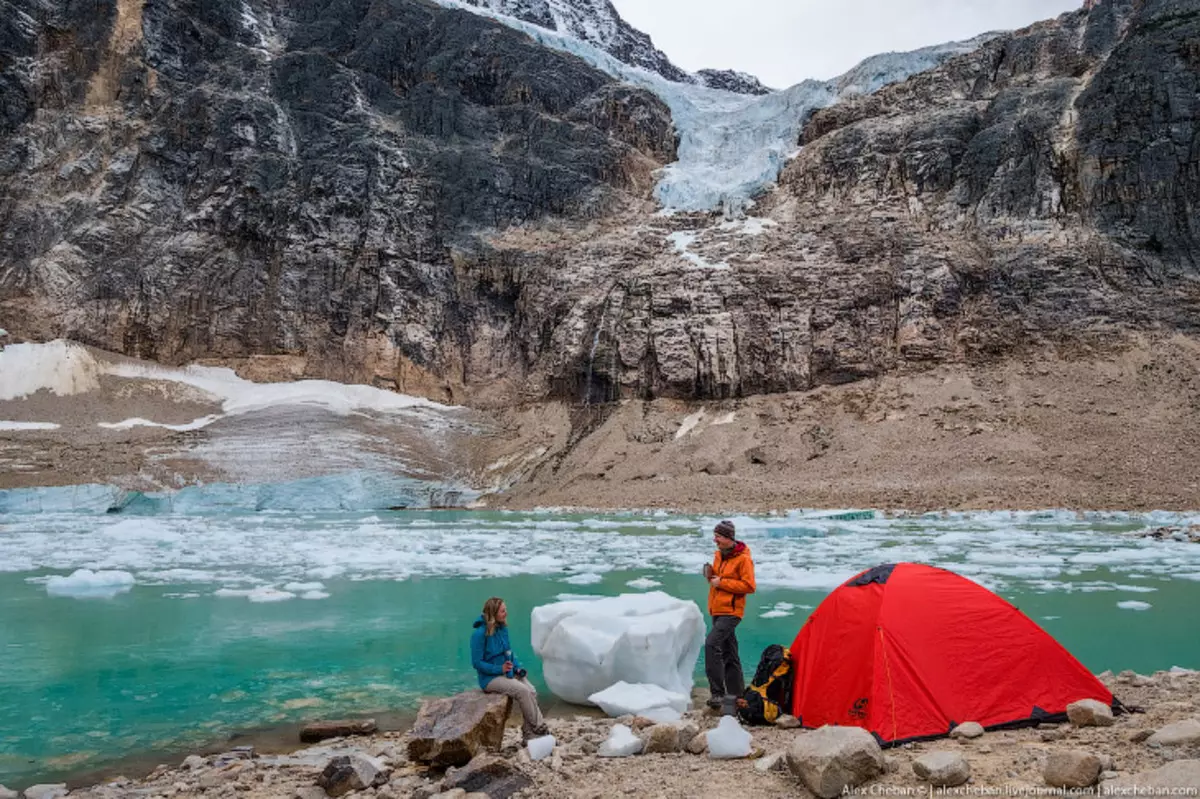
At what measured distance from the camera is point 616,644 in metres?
6.21

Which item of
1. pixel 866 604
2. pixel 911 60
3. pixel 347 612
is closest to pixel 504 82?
pixel 911 60

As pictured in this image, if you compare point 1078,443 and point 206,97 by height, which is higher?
point 206,97

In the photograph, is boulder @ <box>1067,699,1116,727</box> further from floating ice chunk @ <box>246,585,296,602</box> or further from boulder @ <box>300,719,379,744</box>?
floating ice chunk @ <box>246,585,296,602</box>

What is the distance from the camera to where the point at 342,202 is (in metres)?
62.4

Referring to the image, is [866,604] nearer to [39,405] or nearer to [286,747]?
[286,747]

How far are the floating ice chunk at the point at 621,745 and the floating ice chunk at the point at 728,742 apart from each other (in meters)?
0.51

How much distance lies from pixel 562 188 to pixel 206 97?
105 ft

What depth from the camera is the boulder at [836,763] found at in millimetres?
3459

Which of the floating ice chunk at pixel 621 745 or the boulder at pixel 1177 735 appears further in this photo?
the floating ice chunk at pixel 621 745

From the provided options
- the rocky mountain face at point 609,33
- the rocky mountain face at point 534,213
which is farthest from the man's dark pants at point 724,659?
the rocky mountain face at point 609,33

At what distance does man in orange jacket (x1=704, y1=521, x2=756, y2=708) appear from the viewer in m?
6.00

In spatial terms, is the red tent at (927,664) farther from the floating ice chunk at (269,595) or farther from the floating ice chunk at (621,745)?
the floating ice chunk at (269,595)

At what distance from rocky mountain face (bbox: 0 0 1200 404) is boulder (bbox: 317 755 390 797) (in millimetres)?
46328

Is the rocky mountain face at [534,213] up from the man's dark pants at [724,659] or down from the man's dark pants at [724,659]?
up
